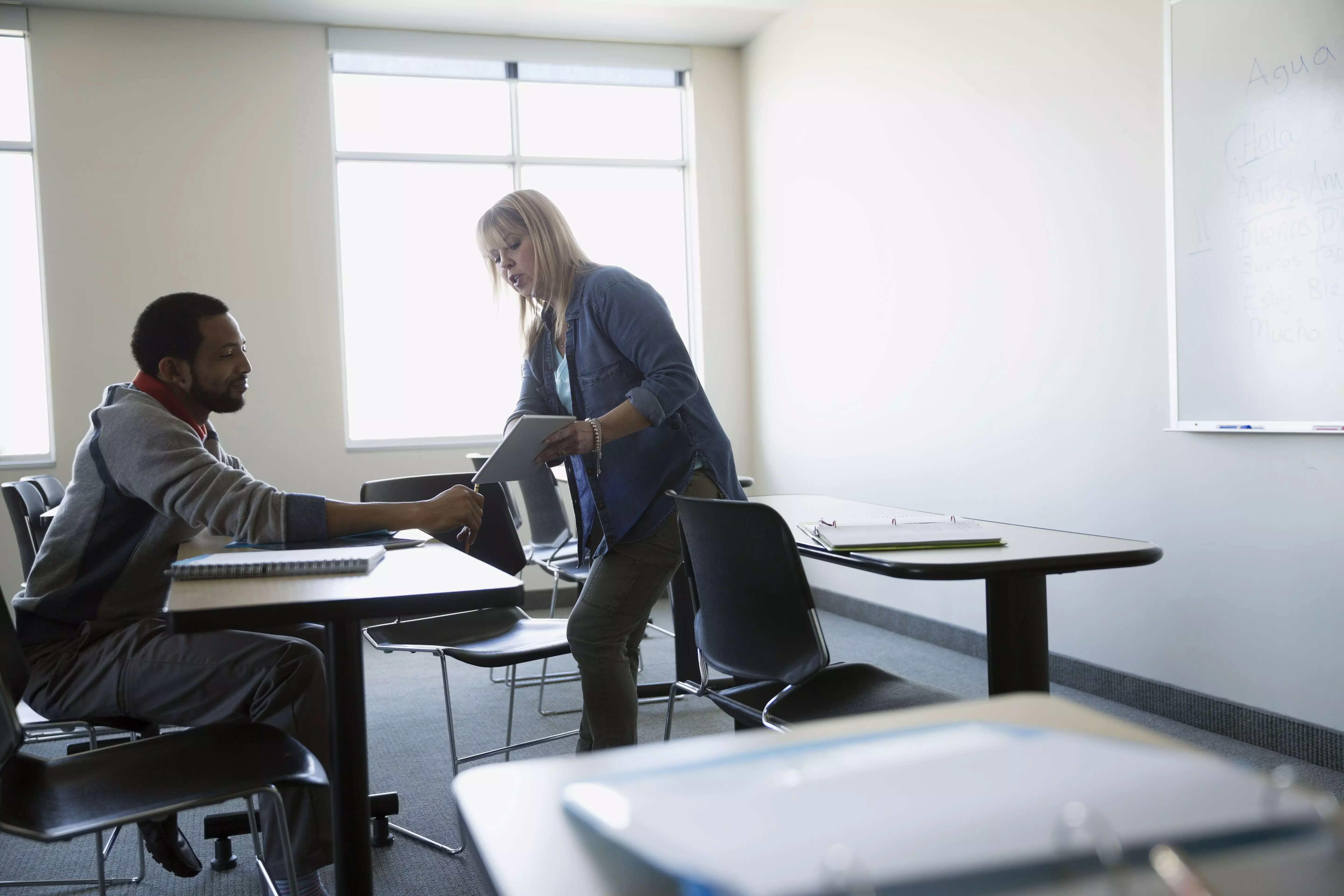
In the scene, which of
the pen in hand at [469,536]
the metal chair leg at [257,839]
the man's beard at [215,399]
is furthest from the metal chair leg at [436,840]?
the man's beard at [215,399]

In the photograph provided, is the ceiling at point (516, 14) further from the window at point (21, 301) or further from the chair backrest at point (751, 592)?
the chair backrest at point (751, 592)

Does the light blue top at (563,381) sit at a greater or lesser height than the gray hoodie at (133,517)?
greater

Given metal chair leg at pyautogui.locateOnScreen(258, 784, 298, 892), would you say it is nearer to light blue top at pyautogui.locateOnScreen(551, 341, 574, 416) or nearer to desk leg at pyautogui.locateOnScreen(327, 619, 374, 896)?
desk leg at pyautogui.locateOnScreen(327, 619, 374, 896)

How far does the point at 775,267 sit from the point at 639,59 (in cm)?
143

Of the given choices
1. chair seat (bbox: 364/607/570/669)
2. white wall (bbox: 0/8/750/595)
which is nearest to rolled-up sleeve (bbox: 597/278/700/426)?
chair seat (bbox: 364/607/570/669)

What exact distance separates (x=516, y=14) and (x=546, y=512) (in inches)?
113

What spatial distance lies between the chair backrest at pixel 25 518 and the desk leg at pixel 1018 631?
7.92 feet

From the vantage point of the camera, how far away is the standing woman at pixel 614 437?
2.21 meters

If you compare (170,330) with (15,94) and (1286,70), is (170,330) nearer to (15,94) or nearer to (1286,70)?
(1286,70)

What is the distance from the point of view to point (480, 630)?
9.64ft

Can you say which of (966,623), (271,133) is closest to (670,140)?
(271,133)

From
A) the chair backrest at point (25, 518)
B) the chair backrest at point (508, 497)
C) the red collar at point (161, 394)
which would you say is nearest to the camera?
the red collar at point (161, 394)

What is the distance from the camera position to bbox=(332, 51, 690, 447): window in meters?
5.75

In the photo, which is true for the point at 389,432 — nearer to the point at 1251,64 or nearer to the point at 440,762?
the point at 440,762
